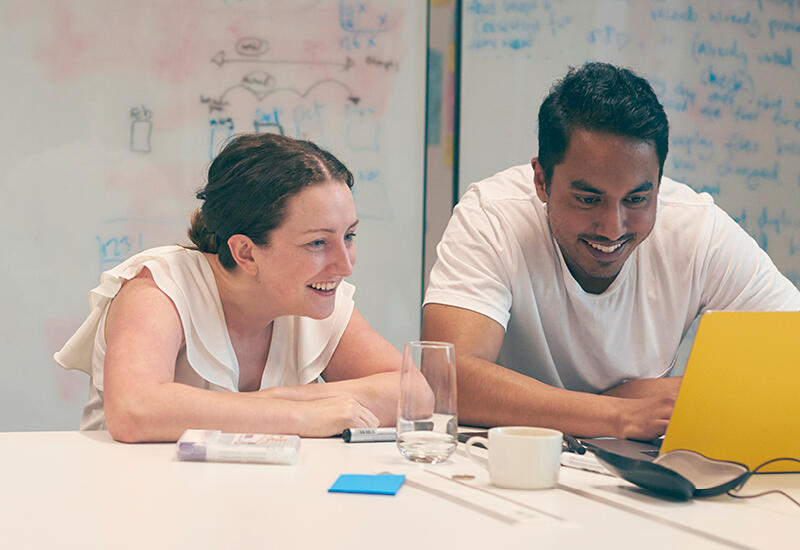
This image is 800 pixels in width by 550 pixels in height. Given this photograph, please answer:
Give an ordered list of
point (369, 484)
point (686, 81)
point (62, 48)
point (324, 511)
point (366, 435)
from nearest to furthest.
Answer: point (324, 511)
point (369, 484)
point (366, 435)
point (62, 48)
point (686, 81)

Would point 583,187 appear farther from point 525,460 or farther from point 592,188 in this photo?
point 525,460

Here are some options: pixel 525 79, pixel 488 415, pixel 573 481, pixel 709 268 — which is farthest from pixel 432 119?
A: pixel 573 481

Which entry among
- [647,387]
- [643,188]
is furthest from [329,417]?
Answer: [643,188]

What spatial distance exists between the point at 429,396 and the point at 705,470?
1.13 ft

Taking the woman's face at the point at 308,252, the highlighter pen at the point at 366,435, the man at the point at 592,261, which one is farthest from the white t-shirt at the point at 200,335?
the highlighter pen at the point at 366,435

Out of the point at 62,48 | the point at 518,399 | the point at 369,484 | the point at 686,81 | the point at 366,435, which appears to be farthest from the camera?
the point at 686,81

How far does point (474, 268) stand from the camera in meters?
1.77

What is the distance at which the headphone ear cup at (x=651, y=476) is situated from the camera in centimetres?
98

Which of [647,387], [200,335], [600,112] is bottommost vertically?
[647,387]

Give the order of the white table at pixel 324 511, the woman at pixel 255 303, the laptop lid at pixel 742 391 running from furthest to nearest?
the woman at pixel 255 303, the laptop lid at pixel 742 391, the white table at pixel 324 511

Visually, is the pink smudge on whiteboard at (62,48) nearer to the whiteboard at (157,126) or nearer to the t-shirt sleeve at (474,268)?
the whiteboard at (157,126)

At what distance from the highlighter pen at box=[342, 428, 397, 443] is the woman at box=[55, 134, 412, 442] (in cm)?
5

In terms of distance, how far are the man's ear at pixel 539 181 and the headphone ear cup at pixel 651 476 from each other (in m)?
0.87

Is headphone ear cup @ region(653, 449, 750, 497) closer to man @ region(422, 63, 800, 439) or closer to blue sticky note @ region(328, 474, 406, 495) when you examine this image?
blue sticky note @ region(328, 474, 406, 495)
